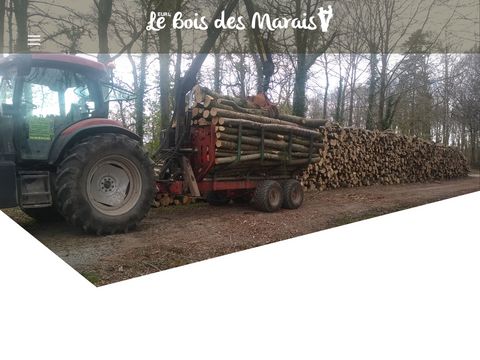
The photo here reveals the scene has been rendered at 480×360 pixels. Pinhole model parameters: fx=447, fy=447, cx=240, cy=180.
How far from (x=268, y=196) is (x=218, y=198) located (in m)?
0.67

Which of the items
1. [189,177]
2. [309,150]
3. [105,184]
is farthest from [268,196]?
[105,184]

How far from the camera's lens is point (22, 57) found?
12.4ft

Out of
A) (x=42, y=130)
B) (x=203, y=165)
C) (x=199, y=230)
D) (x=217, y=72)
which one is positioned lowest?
(x=199, y=230)

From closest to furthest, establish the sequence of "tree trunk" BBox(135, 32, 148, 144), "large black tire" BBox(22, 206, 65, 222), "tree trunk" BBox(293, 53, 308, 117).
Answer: "tree trunk" BBox(135, 32, 148, 144)
"large black tire" BBox(22, 206, 65, 222)
"tree trunk" BBox(293, 53, 308, 117)

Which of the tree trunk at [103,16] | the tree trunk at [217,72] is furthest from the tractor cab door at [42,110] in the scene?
the tree trunk at [217,72]

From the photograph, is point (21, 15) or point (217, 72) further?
point (217, 72)

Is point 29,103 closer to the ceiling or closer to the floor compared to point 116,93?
closer to the floor

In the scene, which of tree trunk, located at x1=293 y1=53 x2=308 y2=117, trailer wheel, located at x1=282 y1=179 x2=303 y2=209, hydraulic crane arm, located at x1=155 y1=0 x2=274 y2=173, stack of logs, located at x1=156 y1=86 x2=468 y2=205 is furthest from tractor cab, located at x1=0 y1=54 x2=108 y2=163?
trailer wheel, located at x1=282 y1=179 x2=303 y2=209

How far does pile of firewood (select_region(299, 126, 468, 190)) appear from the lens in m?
6.95

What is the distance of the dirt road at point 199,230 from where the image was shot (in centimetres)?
328

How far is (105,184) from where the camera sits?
4.26 meters

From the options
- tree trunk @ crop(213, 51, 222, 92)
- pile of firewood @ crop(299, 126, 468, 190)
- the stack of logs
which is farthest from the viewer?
pile of firewood @ crop(299, 126, 468, 190)

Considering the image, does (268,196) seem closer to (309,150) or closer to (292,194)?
(292,194)

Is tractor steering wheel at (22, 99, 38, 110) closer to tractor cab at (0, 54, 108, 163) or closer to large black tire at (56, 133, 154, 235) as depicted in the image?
tractor cab at (0, 54, 108, 163)
